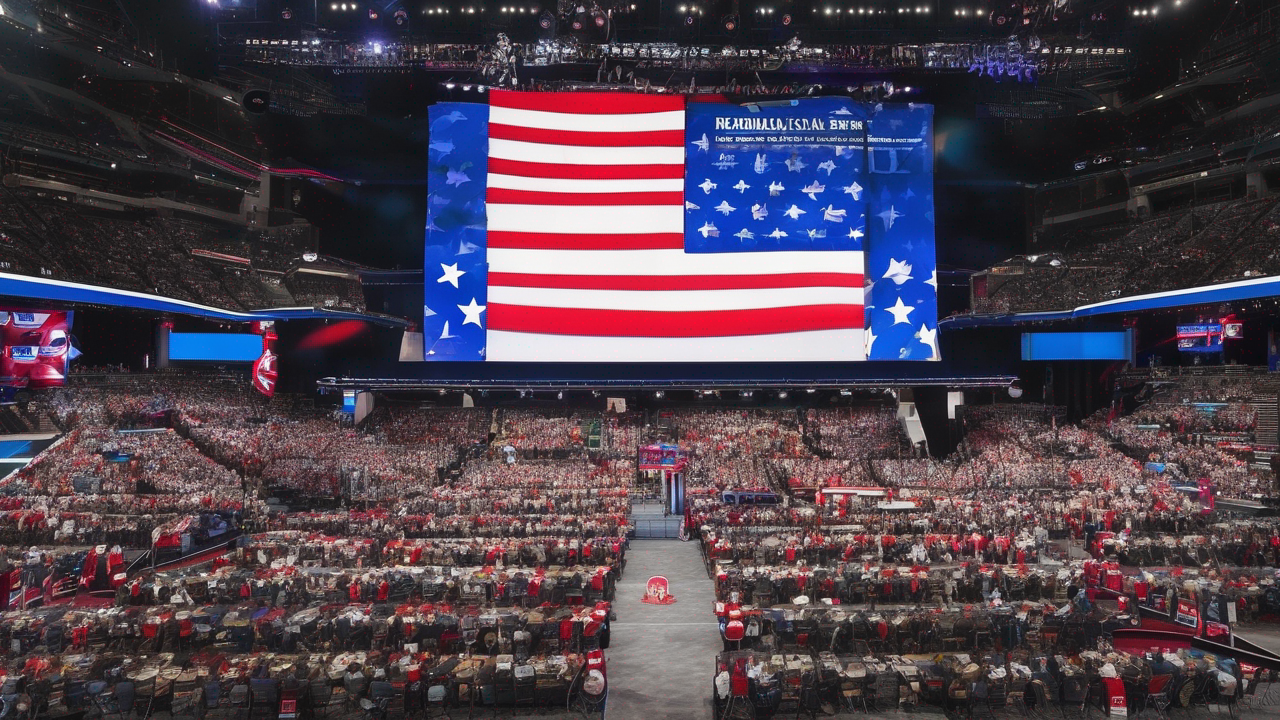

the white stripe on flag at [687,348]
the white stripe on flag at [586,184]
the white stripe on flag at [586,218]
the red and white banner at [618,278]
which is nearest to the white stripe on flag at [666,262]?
the red and white banner at [618,278]

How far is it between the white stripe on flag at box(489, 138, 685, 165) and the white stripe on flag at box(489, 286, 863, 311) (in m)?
4.90

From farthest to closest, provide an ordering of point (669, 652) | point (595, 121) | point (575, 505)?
point (595, 121)
point (575, 505)
point (669, 652)

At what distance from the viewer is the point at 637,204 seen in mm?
30078

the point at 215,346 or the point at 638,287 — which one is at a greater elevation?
the point at 638,287

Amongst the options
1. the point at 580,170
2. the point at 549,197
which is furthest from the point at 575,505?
the point at 580,170

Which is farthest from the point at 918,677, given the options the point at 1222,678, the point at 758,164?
the point at 758,164

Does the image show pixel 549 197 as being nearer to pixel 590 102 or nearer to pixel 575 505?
pixel 590 102

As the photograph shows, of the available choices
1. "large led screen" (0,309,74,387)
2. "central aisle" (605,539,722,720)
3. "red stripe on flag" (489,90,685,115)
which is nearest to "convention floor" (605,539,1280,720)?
"central aisle" (605,539,722,720)

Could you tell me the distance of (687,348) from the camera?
29.8 m

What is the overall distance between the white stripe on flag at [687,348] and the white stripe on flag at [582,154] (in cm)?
663

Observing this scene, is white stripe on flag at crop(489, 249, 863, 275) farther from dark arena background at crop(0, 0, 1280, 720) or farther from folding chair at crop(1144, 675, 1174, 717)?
folding chair at crop(1144, 675, 1174, 717)

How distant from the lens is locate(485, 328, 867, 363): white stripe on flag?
29.7 metres

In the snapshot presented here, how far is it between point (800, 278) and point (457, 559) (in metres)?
17.4

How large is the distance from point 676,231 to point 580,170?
4.28 meters
